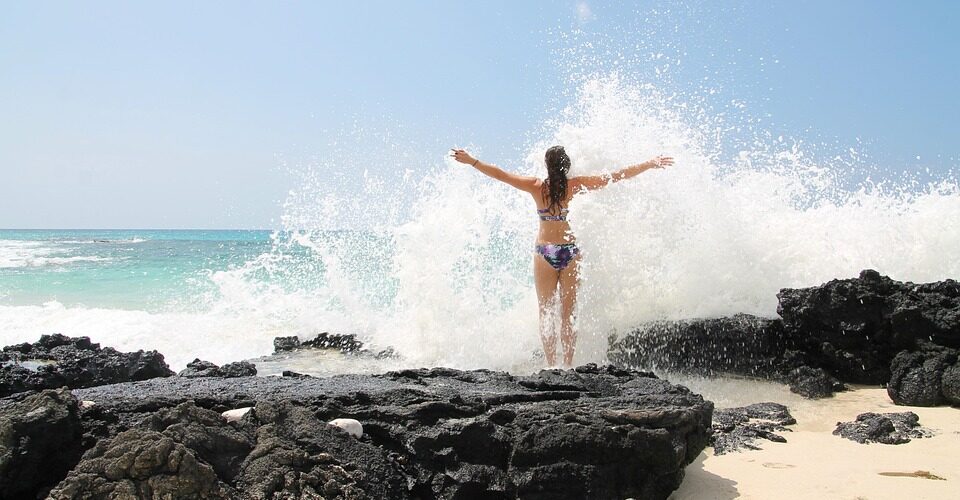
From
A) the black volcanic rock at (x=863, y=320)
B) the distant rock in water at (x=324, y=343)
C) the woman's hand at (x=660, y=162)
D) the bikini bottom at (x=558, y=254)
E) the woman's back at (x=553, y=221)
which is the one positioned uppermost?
the woman's hand at (x=660, y=162)

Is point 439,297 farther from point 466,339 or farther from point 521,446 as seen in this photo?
point 521,446

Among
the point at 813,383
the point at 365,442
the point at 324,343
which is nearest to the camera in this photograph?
the point at 365,442

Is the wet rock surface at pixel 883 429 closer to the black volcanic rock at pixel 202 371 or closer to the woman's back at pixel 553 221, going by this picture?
the woman's back at pixel 553 221

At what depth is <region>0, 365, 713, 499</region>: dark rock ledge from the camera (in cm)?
220

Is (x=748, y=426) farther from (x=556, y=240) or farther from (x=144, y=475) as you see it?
(x=144, y=475)

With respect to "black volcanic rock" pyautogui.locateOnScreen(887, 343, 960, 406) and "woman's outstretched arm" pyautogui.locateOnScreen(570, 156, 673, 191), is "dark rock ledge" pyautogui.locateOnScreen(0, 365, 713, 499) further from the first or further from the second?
"woman's outstretched arm" pyautogui.locateOnScreen(570, 156, 673, 191)

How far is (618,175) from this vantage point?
5.93 metres

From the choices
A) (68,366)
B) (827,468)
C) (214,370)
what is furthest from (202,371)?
(827,468)

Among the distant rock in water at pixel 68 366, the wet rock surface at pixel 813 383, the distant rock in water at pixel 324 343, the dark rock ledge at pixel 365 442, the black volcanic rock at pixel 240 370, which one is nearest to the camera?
the dark rock ledge at pixel 365 442

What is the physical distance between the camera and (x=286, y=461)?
234 cm

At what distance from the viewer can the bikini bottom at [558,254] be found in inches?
229

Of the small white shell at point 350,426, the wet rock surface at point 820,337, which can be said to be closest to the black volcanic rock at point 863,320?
the wet rock surface at point 820,337

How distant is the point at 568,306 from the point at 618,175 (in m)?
1.24

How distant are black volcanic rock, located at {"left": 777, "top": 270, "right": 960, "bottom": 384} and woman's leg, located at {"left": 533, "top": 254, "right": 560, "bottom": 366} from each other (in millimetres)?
2018
